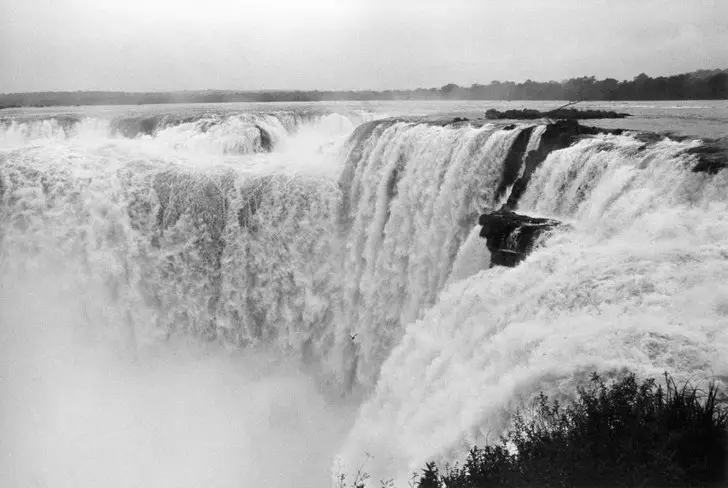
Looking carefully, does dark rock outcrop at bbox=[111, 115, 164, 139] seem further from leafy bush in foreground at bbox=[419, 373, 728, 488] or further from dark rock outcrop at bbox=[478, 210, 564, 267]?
leafy bush in foreground at bbox=[419, 373, 728, 488]

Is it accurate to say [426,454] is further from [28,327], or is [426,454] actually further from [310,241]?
[28,327]

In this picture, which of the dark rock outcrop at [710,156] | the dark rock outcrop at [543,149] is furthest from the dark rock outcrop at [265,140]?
the dark rock outcrop at [710,156]

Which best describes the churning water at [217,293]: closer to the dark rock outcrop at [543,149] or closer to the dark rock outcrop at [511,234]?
the dark rock outcrop at [543,149]

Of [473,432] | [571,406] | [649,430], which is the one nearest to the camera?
[649,430]

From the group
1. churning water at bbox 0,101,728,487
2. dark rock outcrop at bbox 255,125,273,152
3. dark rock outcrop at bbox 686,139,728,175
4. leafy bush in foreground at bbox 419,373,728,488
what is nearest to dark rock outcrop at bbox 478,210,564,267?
churning water at bbox 0,101,728,487

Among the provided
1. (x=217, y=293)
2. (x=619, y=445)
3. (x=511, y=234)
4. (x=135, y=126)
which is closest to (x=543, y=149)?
(x=511, y=234)

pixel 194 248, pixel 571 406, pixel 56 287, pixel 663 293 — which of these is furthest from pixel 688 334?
pixel 56 287

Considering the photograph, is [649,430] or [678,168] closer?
[649,430]
